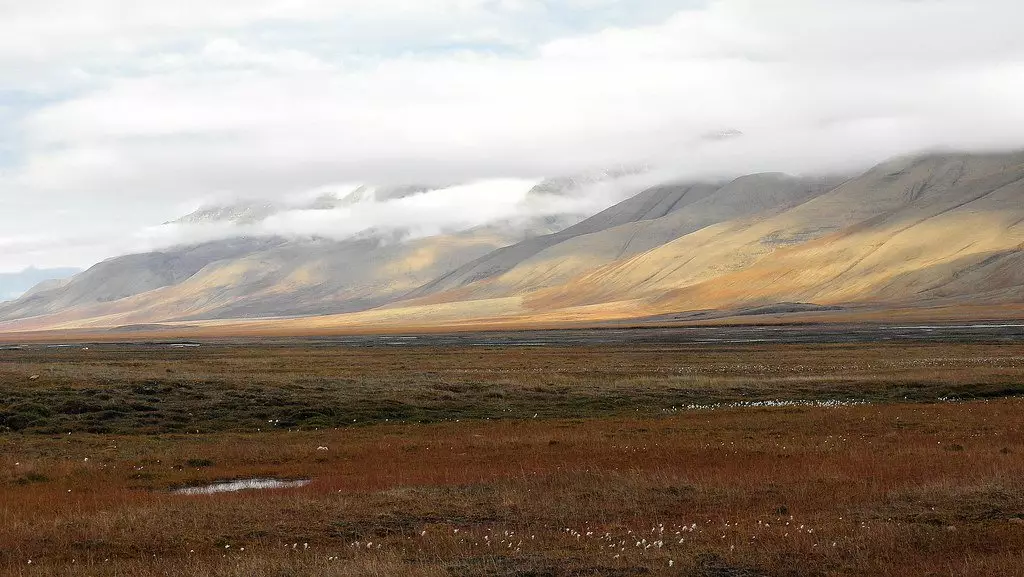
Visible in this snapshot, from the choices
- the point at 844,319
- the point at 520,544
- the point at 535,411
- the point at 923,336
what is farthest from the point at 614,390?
the point at 844,319

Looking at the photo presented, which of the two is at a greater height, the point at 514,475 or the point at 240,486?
the point at 240,486

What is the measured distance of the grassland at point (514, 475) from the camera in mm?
16219

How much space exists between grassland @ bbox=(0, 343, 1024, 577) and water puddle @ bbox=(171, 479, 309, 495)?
51 cm

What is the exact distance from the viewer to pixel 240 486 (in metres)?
25.9

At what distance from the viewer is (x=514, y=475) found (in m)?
25.0

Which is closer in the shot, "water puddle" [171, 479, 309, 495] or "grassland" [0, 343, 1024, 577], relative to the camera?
"grassland" [0, 343, 1024, 577]

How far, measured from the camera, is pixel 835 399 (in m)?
49.4

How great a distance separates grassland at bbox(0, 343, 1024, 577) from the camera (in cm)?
1622

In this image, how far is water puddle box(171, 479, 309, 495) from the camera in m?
24.8

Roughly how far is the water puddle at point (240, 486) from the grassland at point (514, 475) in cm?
51

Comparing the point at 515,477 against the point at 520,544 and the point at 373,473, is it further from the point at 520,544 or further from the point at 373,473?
the point at 520,544

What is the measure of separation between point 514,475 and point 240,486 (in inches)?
285

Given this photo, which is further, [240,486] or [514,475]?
[240,486]

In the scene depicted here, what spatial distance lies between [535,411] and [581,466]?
63.1 feet
